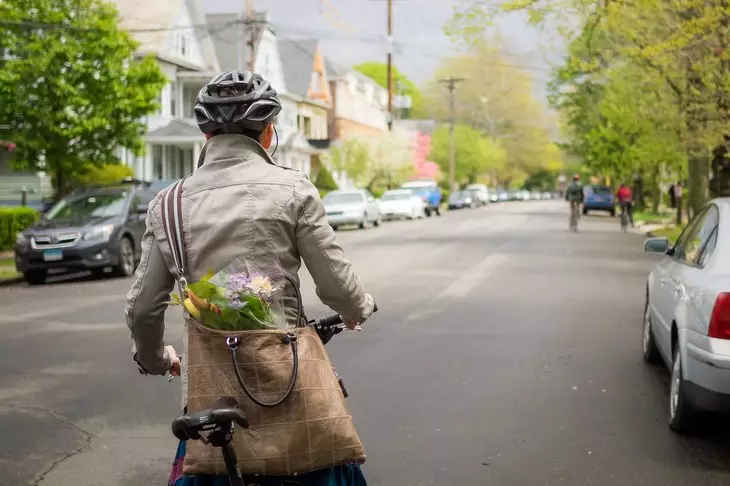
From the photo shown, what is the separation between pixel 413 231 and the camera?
122 ft

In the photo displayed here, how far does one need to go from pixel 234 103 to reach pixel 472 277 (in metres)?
15.7

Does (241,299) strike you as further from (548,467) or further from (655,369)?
(655,369)

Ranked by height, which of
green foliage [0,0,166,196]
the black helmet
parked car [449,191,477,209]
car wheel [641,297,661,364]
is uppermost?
green foliage [0,0,166,196]

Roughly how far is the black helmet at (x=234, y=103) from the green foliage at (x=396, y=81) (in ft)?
410

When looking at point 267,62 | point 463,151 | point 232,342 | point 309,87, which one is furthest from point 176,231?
point 463,151

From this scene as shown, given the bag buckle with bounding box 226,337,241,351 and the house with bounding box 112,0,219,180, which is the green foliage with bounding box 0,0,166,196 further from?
the bag buckle with bounding box 226,337,241,351

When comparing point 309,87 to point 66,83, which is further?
point 309,87

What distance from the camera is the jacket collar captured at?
3119 mm

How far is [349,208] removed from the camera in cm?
3947

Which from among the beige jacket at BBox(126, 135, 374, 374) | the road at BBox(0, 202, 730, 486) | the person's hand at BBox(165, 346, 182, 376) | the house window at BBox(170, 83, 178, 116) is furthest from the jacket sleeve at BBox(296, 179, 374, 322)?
the house window at BBox(170, 83, 178, 116)

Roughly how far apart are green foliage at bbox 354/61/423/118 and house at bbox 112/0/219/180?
78.2 m

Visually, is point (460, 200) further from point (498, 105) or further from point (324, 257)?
point (324, 257)

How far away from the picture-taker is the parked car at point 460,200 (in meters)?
75.0

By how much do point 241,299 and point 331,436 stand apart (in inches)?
18.4
